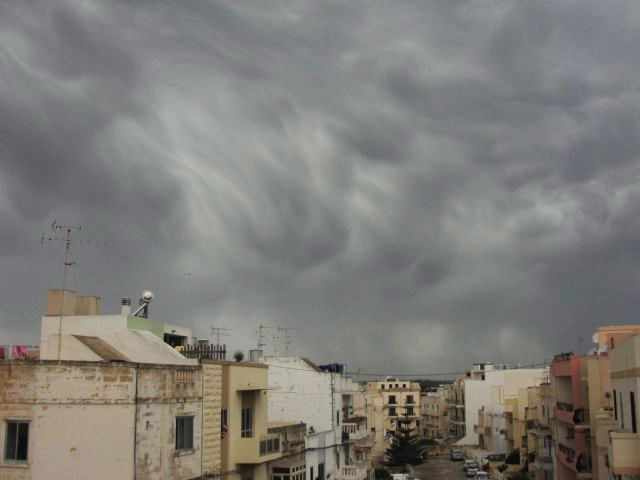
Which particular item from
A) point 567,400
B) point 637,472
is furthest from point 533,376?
point 637,472

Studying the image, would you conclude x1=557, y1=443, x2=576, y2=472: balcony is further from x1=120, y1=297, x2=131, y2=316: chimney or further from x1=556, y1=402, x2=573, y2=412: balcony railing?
x1=120, y1=297, x2=131, y2=316: chimney

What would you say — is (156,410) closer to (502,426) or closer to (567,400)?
(567,400)

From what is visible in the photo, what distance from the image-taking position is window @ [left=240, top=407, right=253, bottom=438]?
127 feet

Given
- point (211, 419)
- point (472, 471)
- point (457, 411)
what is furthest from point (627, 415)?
point (457, 411)

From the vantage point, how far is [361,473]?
63625mm

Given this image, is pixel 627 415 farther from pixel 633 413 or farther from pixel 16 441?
pixel 16 441

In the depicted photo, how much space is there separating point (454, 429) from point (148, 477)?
122 m

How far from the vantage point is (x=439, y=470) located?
10100 centimetres

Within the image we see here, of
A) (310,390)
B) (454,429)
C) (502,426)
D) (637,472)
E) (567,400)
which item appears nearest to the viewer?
(637,472)

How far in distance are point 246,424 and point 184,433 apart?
761 centimetres

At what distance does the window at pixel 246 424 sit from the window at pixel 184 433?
6132 mm

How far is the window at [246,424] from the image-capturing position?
3862 cm

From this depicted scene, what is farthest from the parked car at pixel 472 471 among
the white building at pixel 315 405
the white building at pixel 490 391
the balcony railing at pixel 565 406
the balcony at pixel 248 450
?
the balcony at pixel 248 450

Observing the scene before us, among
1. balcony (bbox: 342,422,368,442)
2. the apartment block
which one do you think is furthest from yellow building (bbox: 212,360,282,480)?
the apartment block
